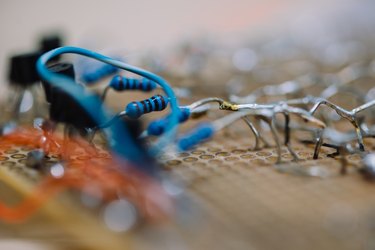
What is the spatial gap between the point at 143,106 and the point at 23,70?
1.07 ft

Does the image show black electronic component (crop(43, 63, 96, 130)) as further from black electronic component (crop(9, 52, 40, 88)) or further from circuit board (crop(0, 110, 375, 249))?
black electronic component (crop(9, 52, 40, 88))

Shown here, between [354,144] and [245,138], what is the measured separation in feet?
0.50

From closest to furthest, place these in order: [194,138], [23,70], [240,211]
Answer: [240,211], [194,138], [23,70]

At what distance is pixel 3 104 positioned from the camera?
3.17 ft

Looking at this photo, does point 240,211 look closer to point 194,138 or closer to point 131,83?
point 194,138

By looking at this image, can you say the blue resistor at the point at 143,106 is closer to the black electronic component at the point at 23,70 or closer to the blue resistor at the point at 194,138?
the blue resistor at the point at 194,138

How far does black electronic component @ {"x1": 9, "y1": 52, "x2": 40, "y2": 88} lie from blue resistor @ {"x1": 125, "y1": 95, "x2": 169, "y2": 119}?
0.92 feet

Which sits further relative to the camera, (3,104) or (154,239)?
(3,104)

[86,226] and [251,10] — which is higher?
[251,10]

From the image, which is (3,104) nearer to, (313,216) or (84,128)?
(84,128)

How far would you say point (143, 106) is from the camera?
1.95ft

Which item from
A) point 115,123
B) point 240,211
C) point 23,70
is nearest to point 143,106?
point 115,123

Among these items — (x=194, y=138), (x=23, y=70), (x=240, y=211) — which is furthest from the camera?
(x=23, y=70)

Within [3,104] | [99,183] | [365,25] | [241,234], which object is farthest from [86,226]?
[365,25]
